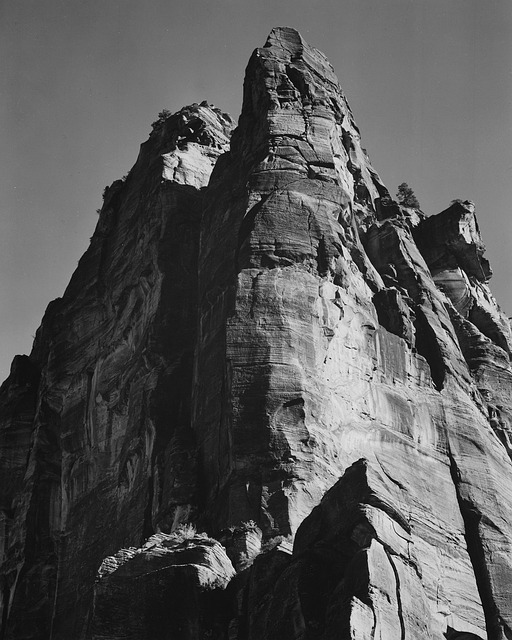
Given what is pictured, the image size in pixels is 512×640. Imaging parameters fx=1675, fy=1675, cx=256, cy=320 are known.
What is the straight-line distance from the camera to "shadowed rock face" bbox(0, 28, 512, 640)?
167ft

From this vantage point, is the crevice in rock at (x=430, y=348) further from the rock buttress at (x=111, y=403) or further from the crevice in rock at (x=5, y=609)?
the crevice in rock at (x=5, y=609)

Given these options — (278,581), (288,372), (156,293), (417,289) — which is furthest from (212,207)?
(278,581)

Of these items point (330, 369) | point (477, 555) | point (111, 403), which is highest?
point (111, 403)

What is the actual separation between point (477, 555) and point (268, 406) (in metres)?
9.56

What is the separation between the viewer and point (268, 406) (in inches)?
2314

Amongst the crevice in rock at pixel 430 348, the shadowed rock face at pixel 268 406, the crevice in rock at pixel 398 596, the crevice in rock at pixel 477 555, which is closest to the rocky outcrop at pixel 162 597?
the shadowed rock face at pixel 268 406

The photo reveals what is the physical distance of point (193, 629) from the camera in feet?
165

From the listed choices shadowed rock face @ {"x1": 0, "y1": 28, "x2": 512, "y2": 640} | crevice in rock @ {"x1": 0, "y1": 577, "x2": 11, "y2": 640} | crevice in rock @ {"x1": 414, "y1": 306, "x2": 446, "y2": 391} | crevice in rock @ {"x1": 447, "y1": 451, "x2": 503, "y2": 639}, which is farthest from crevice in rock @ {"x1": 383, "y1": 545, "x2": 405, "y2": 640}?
crevice in rock @ {"x1": 0, "y1": 577, "x2": 11, "y2": 640}

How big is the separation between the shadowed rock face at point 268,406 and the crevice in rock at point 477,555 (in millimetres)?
85

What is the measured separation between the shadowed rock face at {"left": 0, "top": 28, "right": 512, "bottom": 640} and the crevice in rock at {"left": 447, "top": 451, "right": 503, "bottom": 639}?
0.08 meters

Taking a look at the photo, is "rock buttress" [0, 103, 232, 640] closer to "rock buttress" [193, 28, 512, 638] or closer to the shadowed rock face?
the shadowed rock face

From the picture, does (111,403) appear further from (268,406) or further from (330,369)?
(268,406)

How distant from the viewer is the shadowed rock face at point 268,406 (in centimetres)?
5081

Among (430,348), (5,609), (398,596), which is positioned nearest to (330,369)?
(430,348)
